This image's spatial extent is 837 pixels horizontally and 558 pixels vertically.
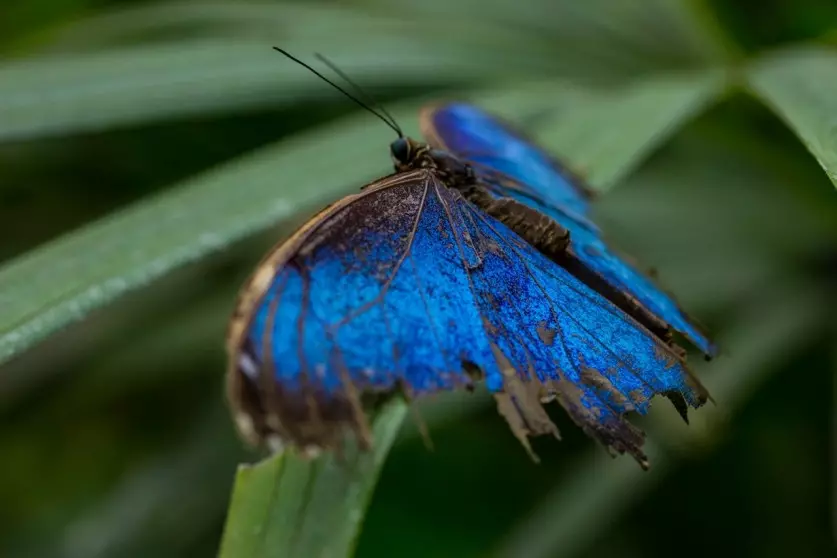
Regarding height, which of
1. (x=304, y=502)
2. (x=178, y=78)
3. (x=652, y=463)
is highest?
(x=178, y=78)

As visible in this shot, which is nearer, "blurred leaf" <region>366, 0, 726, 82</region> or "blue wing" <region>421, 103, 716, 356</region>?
"blue wing" <region>421, 103, 716, 356</region>

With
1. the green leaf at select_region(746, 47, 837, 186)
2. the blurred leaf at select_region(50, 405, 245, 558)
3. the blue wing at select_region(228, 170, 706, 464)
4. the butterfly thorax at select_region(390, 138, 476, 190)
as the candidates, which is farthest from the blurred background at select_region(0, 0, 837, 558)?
the blue wing at select_region(228, 170, 706, 464)

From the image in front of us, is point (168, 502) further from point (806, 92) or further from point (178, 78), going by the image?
point (806, 92)

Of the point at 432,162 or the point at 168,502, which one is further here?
the point at 168,502

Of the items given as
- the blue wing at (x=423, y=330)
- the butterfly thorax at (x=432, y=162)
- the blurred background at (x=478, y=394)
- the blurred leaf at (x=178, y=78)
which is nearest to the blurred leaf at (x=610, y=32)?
the blurred background at (x=478, y=394)

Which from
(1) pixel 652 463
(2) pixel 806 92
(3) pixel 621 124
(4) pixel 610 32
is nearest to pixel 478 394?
(1) pixel 652 463

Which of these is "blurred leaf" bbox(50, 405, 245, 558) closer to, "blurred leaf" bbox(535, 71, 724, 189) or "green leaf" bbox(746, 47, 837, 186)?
"blurred leaf" bbox(535, 71, 724, 189)
